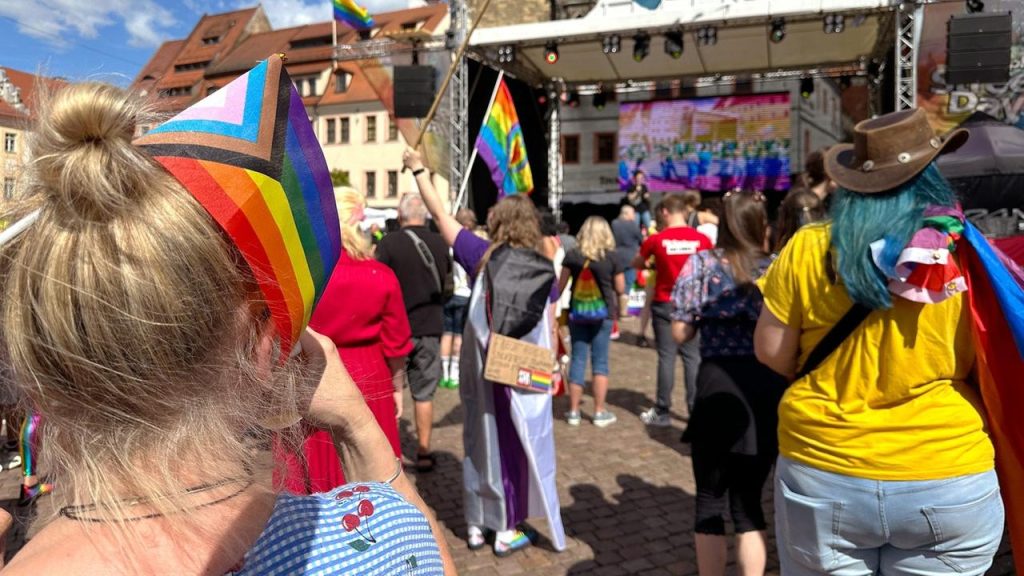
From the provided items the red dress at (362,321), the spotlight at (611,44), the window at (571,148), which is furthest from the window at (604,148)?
the red dress at (362,321)

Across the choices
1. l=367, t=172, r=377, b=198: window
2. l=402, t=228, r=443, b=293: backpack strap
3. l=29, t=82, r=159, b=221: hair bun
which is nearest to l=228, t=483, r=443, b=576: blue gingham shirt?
l=29, t=82, r=159, b=221: hair bun

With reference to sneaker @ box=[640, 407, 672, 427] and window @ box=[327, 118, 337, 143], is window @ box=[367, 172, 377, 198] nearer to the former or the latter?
window @ box=[327, 118, 337, 143]

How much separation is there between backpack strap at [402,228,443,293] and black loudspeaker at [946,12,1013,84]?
326 inches

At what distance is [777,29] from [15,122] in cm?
1259

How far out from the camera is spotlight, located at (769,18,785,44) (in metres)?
11.6

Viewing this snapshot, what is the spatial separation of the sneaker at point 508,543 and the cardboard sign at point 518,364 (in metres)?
0.79

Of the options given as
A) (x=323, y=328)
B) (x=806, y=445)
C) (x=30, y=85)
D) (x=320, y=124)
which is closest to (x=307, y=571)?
(x=30, y=85)

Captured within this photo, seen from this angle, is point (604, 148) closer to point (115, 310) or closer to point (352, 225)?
point (352, 225)

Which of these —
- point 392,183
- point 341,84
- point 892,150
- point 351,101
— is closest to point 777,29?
point 892,150

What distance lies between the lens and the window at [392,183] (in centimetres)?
3581

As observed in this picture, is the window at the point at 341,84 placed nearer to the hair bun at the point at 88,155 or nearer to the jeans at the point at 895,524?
the jeans at the point at 895,524

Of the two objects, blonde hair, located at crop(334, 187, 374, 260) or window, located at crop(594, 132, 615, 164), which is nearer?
blonde hair, located at crop(334, 187, 374, 260)

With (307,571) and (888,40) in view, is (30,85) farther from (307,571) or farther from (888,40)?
(888,40)

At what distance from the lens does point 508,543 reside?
3668mm
